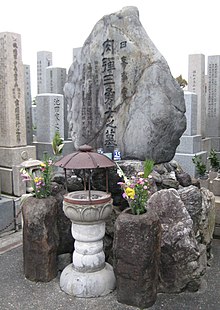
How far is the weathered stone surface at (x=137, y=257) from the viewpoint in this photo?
3.92 metres

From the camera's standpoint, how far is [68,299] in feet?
14.0

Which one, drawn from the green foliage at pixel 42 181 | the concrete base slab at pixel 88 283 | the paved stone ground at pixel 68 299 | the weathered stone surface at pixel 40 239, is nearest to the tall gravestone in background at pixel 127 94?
the green foliage at pixel 42 181

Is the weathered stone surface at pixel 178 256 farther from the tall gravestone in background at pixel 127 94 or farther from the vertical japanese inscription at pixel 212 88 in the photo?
the vertical japanese inscription at pixel 212 88

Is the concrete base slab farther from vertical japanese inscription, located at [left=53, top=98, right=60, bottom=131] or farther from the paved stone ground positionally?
vertical japanese inscription, located at [left=53, top=98, right=60, bottom=131]

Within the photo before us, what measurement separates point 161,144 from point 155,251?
202cm

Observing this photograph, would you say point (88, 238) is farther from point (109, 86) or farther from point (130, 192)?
point (109, 86)

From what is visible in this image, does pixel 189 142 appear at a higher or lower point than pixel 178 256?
higher

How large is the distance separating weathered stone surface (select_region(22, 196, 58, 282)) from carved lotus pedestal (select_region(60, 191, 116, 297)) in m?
0.32

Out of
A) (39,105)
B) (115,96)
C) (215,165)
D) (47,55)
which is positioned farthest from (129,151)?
(47,55)

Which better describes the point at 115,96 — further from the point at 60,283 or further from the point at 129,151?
the point at 60,283

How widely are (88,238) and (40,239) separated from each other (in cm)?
72

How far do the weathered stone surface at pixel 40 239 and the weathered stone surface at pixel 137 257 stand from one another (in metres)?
1.08

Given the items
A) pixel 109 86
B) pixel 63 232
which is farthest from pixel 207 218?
pixel 109 86

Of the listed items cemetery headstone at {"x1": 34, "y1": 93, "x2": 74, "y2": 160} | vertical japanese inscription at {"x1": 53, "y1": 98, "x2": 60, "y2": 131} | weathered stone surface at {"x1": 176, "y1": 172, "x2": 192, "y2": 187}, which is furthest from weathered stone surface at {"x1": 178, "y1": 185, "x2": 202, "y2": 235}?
vertical japanese inscription at {"x1": 53, "y1": 98, "x2": 60, "y2": 131}
